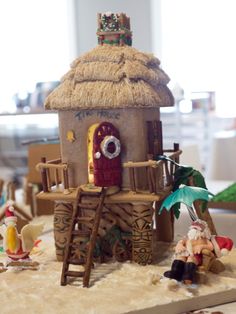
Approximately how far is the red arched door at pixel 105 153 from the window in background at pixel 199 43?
2888mm

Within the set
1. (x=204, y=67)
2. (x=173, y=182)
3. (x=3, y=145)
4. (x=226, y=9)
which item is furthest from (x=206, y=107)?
(x=173, y=182)

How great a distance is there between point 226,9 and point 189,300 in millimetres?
3428

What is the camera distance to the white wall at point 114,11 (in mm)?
4281

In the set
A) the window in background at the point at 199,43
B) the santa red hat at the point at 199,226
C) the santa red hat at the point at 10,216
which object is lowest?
the santa red hat at the point at 199,226

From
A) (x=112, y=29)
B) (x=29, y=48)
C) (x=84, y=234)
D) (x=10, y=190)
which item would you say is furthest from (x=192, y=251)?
(x=29, y=48)

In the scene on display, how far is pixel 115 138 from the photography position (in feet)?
5.17

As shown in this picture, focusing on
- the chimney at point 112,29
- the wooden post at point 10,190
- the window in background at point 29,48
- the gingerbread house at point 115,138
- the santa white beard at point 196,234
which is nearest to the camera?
the santa white beard at point 196,234

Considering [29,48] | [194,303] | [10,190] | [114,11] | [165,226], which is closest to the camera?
[194,303]

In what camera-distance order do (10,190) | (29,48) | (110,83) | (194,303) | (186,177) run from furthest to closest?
(29,48), (10,190), (186,177), (110,83), (194,303)

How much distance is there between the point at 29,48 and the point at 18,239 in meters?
3.19

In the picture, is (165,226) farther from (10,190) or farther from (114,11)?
(114,11)

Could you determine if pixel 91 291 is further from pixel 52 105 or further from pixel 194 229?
pixel 52 105

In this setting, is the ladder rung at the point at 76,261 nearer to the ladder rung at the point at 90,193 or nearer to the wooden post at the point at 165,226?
the ladder rung at the point at 90,193

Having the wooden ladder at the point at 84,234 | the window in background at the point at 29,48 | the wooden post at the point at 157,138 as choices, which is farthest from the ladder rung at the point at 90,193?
the window in background at the point at 29,48
